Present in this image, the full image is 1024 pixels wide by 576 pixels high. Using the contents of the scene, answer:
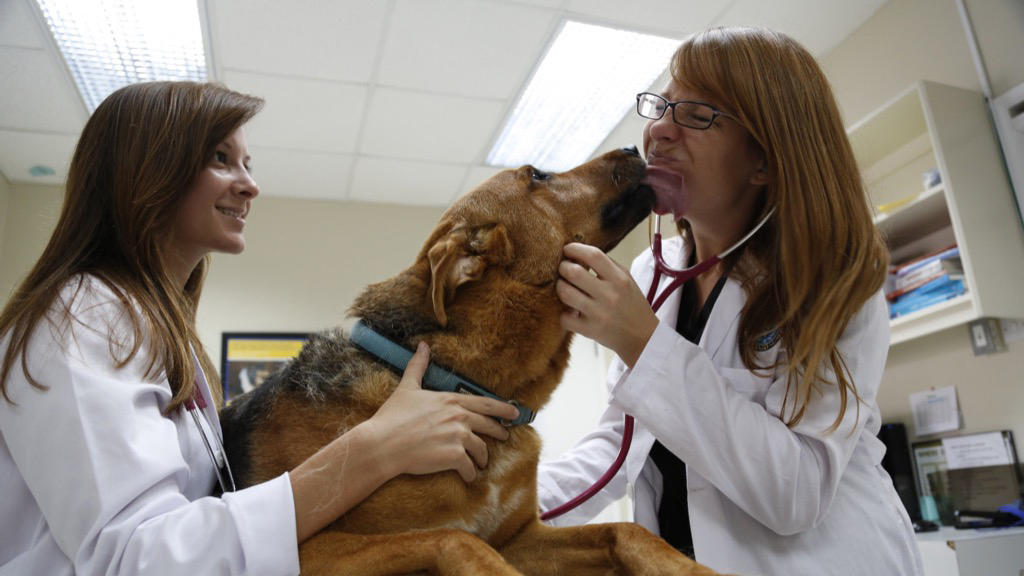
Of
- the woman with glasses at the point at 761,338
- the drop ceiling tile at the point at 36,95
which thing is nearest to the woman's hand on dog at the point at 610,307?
the woman with glasses at the point at 761,338

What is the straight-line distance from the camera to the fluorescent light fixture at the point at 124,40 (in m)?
3.65

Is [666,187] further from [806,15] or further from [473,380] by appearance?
[806,15]

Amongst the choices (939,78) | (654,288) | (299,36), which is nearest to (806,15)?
(939,78)

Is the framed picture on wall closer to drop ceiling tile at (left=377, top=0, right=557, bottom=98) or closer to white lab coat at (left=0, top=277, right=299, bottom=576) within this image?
drop ceiling tile at (left=377, top=0, right=557, bottom=98)

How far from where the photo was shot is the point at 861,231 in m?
1.30

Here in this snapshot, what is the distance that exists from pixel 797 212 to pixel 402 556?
0.93 m

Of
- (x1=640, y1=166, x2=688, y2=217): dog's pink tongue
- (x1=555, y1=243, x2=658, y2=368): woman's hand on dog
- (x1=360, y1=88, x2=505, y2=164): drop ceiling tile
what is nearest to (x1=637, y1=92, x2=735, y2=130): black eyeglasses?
(x1=640, y1=166, x2=688, y2=217): dog's pink tongue

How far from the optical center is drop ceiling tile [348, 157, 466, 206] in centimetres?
562

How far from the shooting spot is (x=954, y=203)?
9.89ft

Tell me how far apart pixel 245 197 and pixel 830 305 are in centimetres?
119

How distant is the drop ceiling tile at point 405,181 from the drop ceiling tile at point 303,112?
41 cm

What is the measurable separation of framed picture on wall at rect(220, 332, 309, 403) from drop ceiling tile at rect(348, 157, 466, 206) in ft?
4.79

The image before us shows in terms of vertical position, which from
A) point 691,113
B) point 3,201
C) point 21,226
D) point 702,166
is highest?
point 3,201

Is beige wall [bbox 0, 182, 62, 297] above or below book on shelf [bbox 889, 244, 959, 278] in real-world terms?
above
